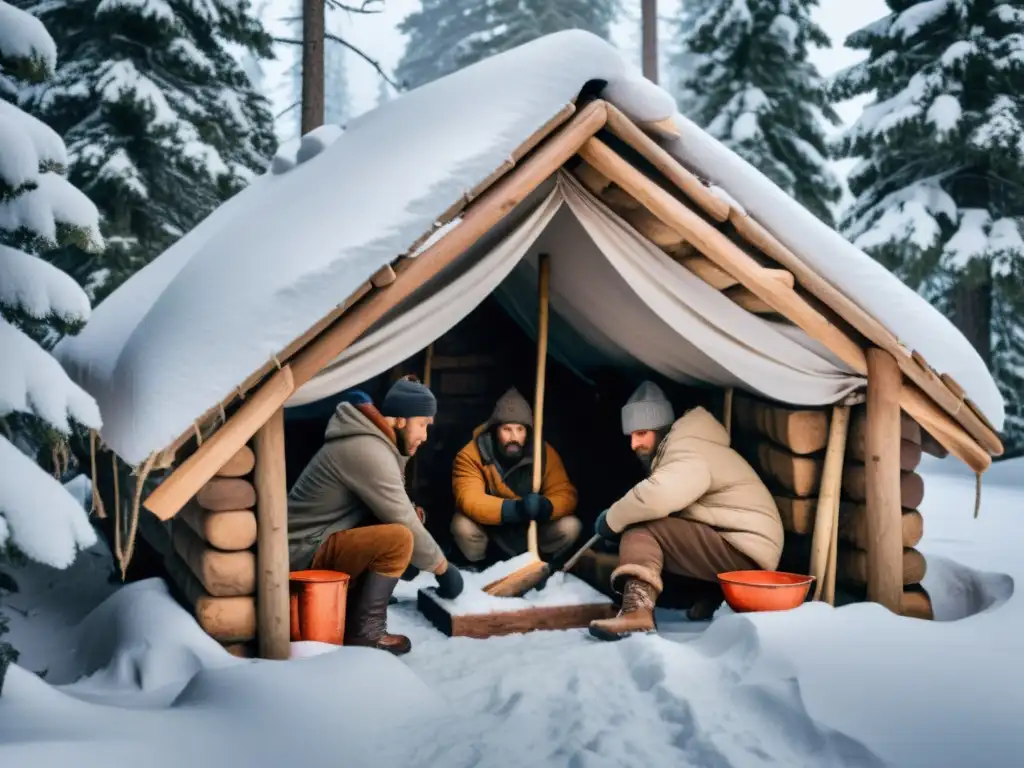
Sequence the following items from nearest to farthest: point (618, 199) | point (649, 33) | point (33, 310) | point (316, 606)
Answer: point (33, 310)
point (316, 606)
point (618, 199)
point (649, 33)

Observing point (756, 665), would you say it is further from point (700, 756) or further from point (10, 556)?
point (10, 556)

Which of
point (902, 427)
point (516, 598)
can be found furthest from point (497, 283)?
point (902, 427)

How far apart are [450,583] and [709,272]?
231 cm

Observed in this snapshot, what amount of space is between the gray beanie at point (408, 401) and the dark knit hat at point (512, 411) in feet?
5.50

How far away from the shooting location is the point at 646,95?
4.86 metres

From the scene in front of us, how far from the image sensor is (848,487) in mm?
5680

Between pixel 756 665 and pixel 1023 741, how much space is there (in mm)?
1044

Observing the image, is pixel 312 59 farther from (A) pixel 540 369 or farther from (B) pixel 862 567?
(B) pixel 862 567

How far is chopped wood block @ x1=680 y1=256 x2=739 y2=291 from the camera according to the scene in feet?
17.5

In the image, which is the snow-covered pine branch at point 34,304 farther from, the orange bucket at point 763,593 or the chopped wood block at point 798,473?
the chopped wood block at point 798,473

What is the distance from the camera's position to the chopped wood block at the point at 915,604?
5383 mm

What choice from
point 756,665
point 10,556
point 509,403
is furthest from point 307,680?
point 509,403

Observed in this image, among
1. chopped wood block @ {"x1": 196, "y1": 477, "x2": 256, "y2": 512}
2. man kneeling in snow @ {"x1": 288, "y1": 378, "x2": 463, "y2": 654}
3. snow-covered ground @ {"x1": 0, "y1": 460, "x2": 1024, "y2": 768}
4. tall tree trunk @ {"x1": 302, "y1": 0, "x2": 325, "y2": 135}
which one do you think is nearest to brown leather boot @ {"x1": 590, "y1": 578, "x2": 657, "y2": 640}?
snow-covered ground @ {"x1": 0, "y1": 460, "x2": 1024, "y2": 768}

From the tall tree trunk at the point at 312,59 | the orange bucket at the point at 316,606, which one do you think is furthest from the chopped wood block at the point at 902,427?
the tall tree trunk at the point at 312,59
